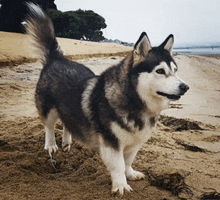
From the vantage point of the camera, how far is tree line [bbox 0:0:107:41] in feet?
60.5

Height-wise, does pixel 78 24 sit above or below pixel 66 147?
above

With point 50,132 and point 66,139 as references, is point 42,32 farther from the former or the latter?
point 66,139

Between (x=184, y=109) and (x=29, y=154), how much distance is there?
11.0ft

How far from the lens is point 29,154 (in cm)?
327

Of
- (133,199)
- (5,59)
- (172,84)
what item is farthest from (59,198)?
(5,59)

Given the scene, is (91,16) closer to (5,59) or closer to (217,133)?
(5,59)

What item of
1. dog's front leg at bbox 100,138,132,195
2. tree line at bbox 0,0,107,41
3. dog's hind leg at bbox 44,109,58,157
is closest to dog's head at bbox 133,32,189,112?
dog's front leg at bbox 100,138,132,195

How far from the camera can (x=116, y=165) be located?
2.46m

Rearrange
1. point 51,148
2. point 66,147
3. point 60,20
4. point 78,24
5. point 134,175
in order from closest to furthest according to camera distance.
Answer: point 134,175, point 51,148, point 66,147, point 60,20, point 78,24

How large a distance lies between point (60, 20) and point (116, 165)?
27.2m

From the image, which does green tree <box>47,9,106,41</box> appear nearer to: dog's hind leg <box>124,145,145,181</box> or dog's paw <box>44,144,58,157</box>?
dog's paw <box>44,144,58,157</box>

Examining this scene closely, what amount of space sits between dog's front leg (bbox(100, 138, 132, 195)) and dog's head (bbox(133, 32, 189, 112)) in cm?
63

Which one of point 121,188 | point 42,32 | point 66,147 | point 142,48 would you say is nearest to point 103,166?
point 121,188

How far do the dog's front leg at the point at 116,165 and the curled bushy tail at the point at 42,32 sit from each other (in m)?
2.00
